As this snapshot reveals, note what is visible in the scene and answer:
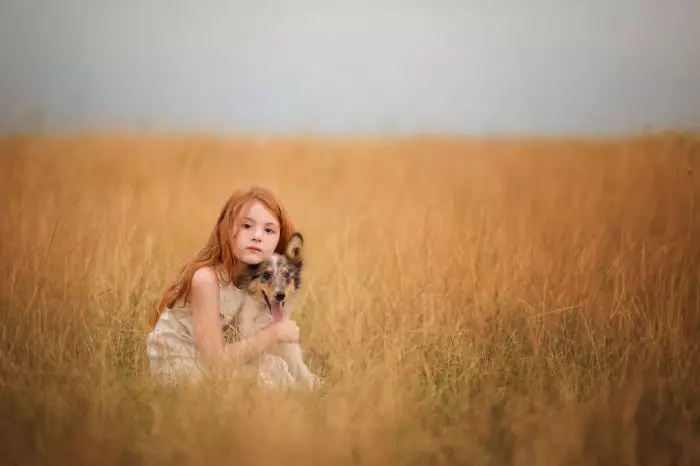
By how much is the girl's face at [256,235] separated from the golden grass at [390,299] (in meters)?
0.10

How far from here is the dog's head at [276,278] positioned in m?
1.99

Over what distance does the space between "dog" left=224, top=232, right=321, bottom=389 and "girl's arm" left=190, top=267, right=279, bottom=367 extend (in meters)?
0.03

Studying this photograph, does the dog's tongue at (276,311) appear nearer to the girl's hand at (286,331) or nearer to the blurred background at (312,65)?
the girl's hand at (286,331)

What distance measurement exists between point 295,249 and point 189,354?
1.22ft

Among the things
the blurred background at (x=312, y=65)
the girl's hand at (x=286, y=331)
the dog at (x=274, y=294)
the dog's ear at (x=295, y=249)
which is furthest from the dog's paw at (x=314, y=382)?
the blurred background at (x=312, y=65)

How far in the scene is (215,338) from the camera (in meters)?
2.00

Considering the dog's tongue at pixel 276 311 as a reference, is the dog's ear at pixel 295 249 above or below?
above

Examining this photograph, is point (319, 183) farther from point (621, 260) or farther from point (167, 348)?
point (621, 260)

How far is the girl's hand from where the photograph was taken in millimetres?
2012

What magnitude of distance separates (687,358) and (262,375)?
111cm

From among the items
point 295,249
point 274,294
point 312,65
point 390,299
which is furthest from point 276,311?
point 312,65

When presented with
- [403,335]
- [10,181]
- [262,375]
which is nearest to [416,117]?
[403,335]

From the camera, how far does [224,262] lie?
2.07 m

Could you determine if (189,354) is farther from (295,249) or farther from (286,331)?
(295,249)
